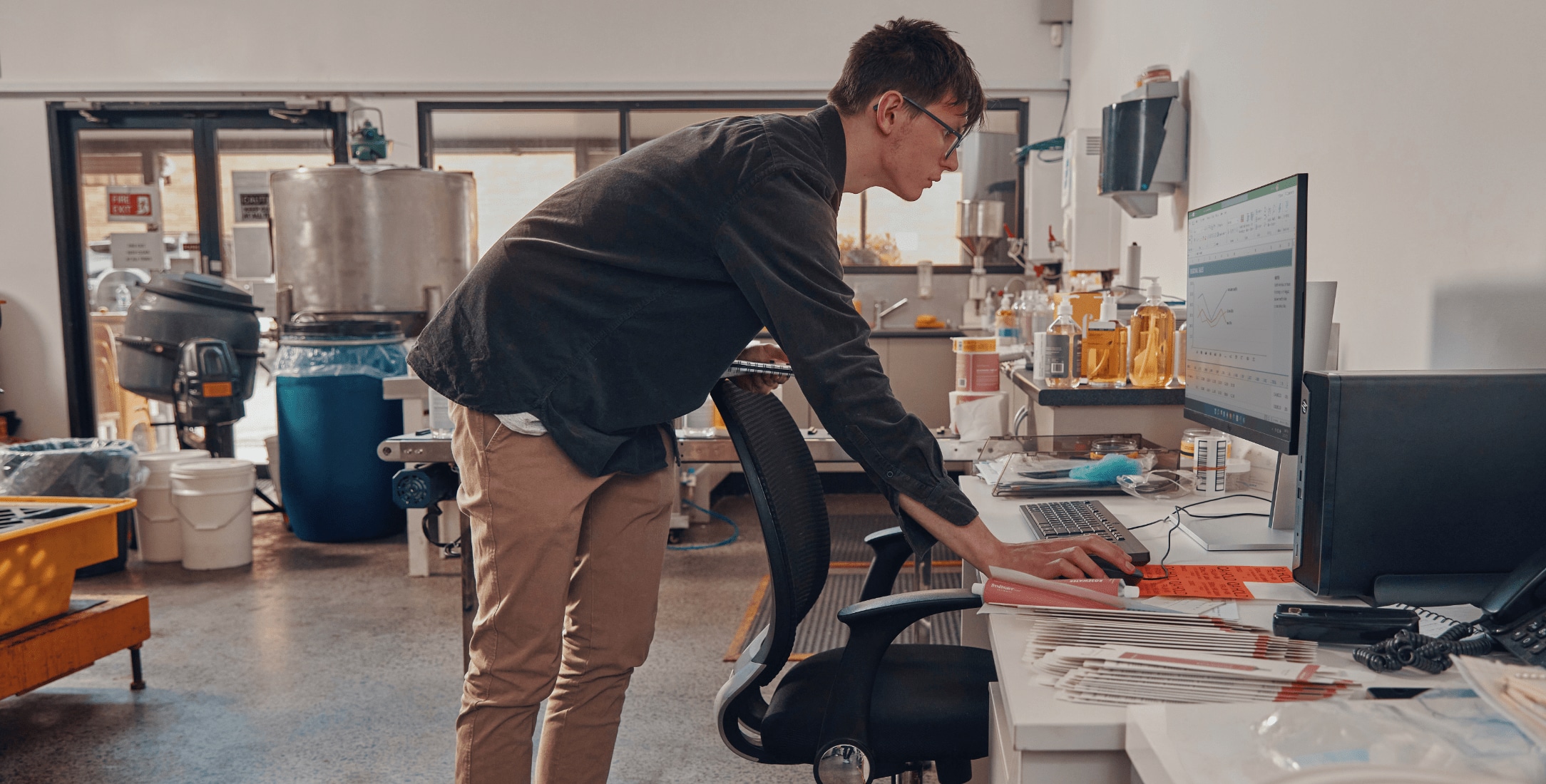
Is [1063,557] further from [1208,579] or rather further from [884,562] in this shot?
[884,562]

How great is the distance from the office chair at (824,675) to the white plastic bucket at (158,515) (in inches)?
131

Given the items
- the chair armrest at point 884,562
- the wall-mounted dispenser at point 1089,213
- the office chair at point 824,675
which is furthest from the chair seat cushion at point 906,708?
the wall-mounted dispenser at point 1089,213

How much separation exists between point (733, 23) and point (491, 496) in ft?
14.7

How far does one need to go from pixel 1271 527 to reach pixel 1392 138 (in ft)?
2.39

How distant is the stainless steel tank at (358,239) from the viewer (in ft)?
14.6

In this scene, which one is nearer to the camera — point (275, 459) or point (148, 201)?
point (275, 459)

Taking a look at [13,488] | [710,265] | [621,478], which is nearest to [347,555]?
[13,488]

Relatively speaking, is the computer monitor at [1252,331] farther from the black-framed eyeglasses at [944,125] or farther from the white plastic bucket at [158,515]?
the white plastic bucket at [158,515]

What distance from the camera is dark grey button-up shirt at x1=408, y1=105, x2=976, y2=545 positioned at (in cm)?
116

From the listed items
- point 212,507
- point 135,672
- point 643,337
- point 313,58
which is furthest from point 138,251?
point 643,337

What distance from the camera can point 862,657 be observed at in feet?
3.85

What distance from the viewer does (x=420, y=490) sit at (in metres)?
2.13

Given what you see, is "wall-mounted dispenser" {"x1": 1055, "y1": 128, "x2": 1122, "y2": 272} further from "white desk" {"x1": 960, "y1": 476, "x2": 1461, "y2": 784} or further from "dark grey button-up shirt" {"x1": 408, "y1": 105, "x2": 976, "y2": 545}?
"white desk" {"x1": 960, "y1": 476, "x2": 1461, "y2": 784}

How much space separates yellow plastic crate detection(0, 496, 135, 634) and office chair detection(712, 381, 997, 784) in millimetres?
1856
